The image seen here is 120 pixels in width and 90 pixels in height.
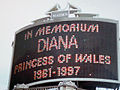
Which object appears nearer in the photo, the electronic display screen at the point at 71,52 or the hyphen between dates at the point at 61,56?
the electronic display screen at the point at 71,52

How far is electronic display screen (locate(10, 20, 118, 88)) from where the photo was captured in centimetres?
6919

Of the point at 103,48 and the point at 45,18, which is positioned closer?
the point at 103,48

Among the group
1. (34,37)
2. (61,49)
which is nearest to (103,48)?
(61,49)

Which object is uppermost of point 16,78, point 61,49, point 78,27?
point 78,27

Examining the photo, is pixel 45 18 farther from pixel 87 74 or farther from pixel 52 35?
pixel 87 74

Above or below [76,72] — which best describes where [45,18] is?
above

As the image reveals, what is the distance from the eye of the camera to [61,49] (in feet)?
234

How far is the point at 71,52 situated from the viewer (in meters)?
70.6

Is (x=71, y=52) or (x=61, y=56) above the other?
(x=71, y=52)

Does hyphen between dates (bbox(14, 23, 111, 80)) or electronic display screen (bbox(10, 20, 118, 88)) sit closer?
electronic display screen (bbox(10, 20, 118, 88))

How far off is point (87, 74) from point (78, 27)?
9.52 metres

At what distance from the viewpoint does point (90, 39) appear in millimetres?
70938

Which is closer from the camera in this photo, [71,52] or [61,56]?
[71,52]

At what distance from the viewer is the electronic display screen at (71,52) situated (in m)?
69.2
